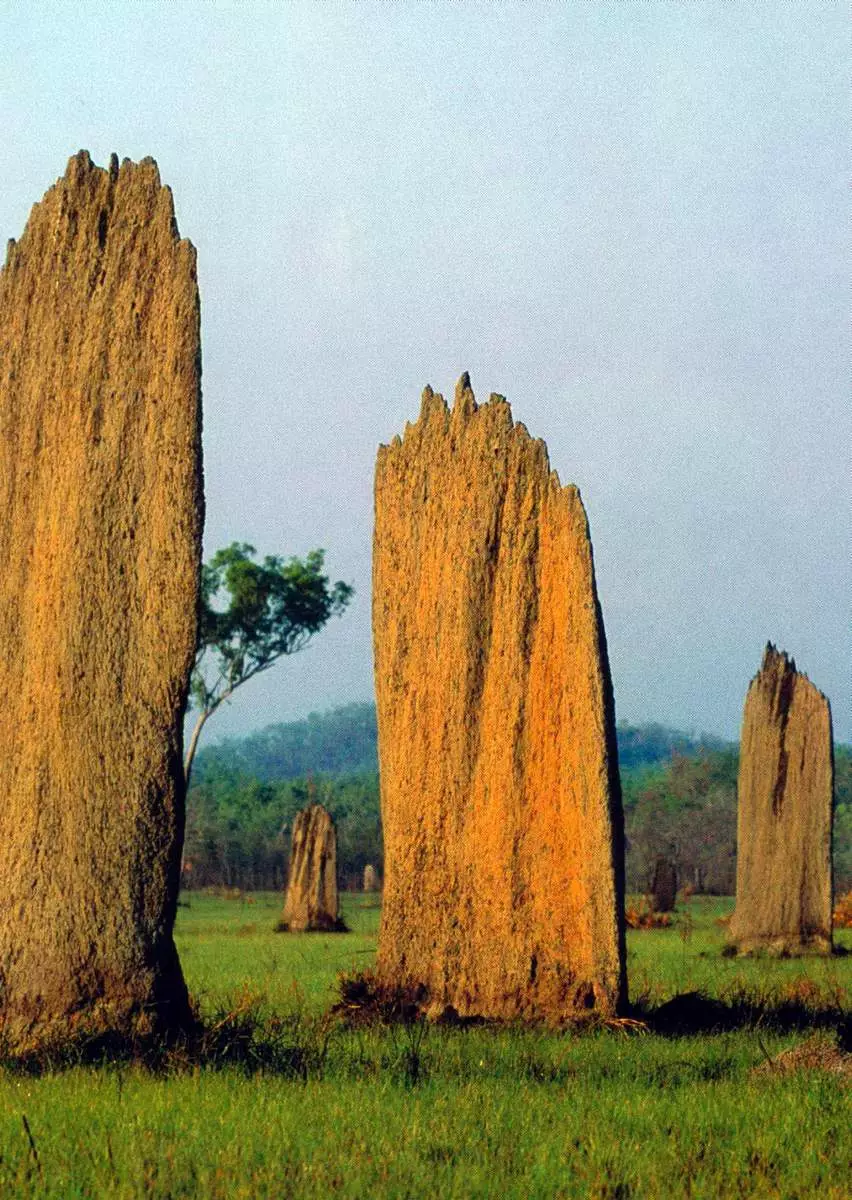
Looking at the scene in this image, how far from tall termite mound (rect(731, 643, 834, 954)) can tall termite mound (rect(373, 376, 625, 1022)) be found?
8824 mm

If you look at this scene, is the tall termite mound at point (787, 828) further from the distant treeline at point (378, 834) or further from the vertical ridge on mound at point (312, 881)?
the distant treeline at point (378, 834)

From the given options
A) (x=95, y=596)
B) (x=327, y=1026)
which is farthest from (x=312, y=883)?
(x=95, y=596)

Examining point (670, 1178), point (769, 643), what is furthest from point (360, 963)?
point (670, 1178)

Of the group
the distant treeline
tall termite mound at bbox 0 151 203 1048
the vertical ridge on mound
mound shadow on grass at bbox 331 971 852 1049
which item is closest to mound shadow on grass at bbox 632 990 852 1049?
mound shadow on grass at bbox 331 971 852 1049

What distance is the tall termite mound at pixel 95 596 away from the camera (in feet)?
24.0

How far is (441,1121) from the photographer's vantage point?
624 cm

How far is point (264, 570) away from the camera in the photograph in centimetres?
3681

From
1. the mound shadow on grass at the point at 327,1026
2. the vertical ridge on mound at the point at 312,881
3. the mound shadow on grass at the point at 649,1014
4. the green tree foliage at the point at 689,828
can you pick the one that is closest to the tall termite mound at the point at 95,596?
the mound shadow on grass at the point at 327,1026

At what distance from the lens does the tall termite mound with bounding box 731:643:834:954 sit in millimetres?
18422

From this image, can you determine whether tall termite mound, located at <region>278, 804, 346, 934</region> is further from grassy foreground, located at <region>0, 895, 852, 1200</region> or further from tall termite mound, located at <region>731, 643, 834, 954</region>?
grassy foreground, located at <region>0, 895, 852, 1200</region>

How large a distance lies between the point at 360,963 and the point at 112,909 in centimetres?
979

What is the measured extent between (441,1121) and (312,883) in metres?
19.3

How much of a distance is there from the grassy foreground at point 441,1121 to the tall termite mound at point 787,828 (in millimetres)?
9101

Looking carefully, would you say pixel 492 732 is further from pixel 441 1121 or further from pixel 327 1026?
pixel 441 1121
